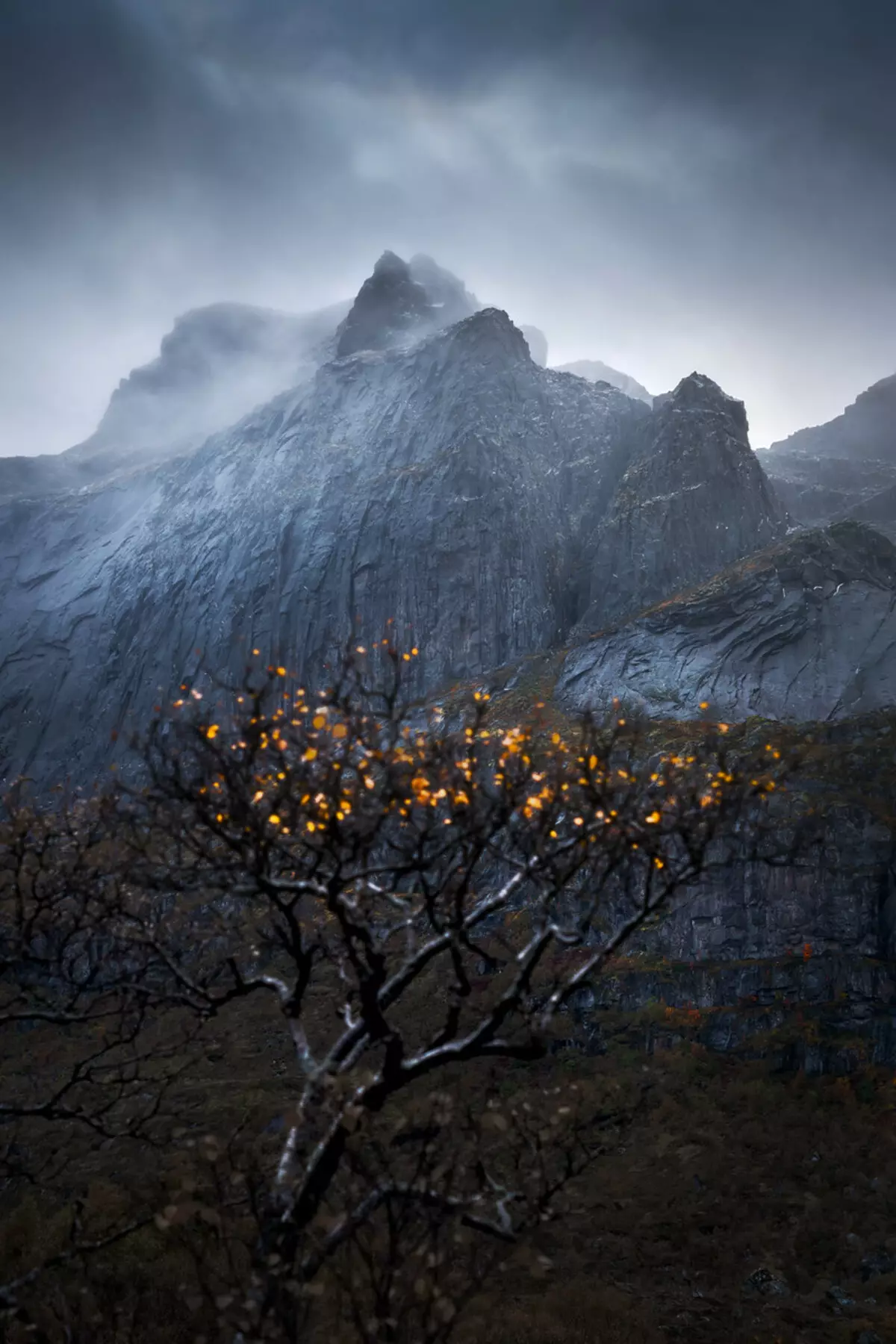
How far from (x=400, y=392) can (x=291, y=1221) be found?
103408 millimetres

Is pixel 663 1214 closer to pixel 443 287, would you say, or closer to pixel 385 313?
pixel 385 313

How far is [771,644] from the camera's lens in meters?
55.4

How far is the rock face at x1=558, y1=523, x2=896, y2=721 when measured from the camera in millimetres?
51281

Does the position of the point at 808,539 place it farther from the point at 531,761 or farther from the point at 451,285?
the point at 451,285

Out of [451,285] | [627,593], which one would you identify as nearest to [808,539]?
[627,593]

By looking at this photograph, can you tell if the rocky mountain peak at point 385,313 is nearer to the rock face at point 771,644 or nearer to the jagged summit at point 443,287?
the jagged summit at point 443,287

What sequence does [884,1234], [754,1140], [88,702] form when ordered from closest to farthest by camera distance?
[884,1234] → [754,1140] → [88,702]

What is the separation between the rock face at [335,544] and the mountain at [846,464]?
1333 inches

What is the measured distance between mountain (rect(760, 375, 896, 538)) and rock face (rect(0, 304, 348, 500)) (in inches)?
3550

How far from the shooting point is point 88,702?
289 ft

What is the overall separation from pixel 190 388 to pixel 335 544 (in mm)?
120650

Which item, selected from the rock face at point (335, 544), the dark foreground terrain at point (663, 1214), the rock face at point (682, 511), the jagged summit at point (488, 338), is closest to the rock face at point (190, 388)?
the rock face at point (335, 544)

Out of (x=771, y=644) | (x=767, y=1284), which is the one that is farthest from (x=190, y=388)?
(x=767, y=1284)

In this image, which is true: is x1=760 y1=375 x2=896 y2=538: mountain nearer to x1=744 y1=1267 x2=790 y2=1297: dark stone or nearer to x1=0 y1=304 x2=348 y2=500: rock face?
x1=0 y1=304 x2=348 y2=500: rock face
